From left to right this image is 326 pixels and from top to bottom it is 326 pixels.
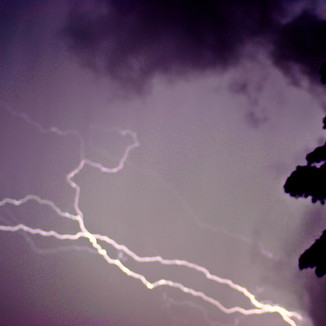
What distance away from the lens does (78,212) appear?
49.2 feet

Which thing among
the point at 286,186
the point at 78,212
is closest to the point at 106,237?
the point at 78,212

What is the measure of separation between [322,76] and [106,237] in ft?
46.2

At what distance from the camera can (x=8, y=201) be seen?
49.9 feet

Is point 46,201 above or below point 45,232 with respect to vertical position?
above

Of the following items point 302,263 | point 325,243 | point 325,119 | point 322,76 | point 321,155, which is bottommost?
point 302,263

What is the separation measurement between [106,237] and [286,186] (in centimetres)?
1393

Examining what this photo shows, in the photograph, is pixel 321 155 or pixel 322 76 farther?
pixel 322 76

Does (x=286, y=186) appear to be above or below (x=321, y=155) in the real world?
below

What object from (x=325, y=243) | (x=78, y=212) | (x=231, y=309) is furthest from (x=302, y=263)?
(x=231, y=309)

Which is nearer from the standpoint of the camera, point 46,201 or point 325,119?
point 325,119

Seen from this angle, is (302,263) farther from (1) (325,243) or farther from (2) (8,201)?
(2) (8,201)

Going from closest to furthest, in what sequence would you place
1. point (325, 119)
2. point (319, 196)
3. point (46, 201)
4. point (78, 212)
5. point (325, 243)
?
1. point (325, 243)
2. point (319, 196)
3. point (325, 119)
4. point (78, 212)
5. point (46, 201)

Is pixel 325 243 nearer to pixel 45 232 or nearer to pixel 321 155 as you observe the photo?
pixel 321 155

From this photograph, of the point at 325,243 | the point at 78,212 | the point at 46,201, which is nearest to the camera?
the point at 325,243
